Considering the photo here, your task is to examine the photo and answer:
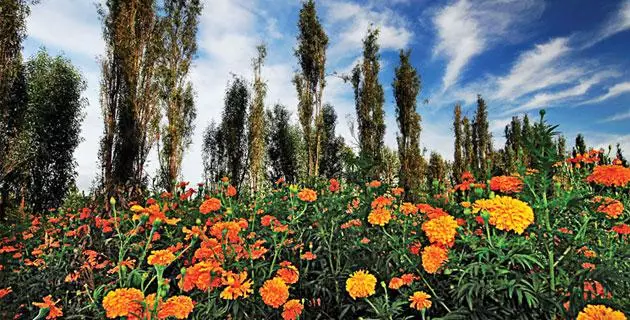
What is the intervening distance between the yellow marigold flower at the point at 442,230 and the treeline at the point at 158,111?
7.57 meters

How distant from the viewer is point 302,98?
1683 centimetres

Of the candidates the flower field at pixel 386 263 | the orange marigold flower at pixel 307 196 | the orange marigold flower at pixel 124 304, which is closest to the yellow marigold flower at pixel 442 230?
the flower field at pixel 386 263

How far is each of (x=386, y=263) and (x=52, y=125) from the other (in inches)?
764

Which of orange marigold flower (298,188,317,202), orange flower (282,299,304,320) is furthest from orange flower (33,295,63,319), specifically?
orange marigold flower (298,188,317,202)

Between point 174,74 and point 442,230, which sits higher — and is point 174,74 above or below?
above

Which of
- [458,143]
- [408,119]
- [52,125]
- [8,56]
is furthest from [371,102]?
[52,125]

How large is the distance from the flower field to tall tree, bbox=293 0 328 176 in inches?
519

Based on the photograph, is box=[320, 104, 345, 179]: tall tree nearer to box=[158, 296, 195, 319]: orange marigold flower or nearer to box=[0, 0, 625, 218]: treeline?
box=[0, 0, 625, 218]: treeline

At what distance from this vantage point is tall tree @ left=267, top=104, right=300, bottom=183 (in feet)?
77.8

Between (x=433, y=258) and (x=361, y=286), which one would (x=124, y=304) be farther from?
(x=433, y=258)

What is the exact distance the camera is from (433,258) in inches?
78.9

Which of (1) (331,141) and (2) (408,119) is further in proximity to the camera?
(1) (331,141)

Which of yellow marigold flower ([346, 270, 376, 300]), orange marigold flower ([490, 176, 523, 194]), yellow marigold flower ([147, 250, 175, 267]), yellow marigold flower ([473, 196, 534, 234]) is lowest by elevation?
yellow marigold flower ([346, 270, 376, 300])

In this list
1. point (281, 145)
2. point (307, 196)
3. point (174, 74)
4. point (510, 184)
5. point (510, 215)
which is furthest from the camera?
point (281, 145)
